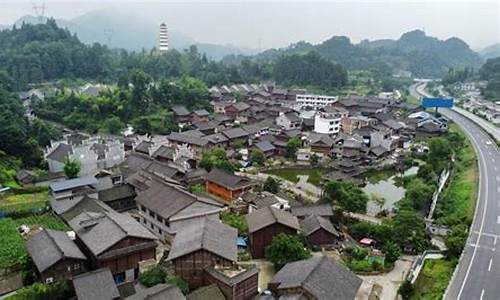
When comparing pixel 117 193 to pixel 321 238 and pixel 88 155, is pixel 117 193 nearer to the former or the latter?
pixel 88 155

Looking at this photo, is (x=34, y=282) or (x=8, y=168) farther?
(x=8, y=168)

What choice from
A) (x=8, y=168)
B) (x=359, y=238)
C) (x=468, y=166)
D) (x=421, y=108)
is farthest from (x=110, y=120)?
(x=421, y=108)

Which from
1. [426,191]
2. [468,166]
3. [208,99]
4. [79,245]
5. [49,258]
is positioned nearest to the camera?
[49,258]

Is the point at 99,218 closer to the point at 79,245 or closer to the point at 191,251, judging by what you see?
the point at 79,245

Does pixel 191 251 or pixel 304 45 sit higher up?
A: pixel 304 45

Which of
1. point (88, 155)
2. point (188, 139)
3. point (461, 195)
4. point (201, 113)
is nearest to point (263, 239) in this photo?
point (461, 195)

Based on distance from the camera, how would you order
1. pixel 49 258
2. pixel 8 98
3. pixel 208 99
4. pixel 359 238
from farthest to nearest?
pixel 208 99
pixel 8 98
pixel 359 238
pixel 49 258

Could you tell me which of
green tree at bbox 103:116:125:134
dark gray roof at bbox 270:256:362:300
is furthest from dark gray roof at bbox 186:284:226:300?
green tree at bbox 103:116:125:134
